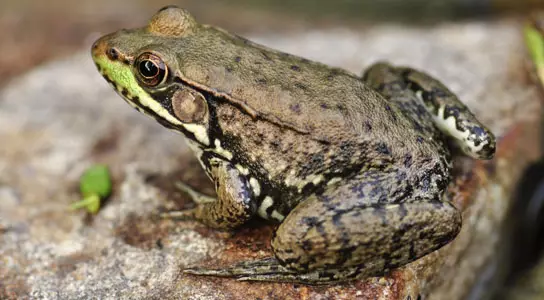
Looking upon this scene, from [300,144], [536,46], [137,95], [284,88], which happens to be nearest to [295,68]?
[284,88]

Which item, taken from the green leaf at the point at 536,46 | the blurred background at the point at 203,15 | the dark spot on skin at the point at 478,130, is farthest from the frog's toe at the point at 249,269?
the blurred background at the point at 203,15

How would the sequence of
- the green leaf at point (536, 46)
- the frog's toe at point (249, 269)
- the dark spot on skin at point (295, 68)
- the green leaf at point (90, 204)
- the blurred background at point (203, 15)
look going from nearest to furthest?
the frog's toe at point (249, 269)
the dark spot on skin at point (295, 68)
the green leaf at point (90, 204)
the green leaf at point (536, 46)
the blurred background at point (203, 15)

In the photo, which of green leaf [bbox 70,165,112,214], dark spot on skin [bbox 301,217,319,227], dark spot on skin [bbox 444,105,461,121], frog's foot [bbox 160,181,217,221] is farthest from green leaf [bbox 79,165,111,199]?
dark spot on skin [bbox 444,105,461,121]

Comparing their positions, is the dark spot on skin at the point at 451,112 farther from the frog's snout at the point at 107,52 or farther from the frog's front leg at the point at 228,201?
the frog's snout at the point at 107,52

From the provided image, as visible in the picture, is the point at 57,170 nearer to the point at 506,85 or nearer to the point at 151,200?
the point at 151,200

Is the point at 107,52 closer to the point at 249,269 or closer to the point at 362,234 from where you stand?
the point at 249,269

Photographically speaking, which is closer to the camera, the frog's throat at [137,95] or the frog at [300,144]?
the frog at [300,144]

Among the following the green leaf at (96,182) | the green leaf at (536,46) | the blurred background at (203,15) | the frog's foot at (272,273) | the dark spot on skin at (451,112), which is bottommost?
the frog's foot at (272,273)
